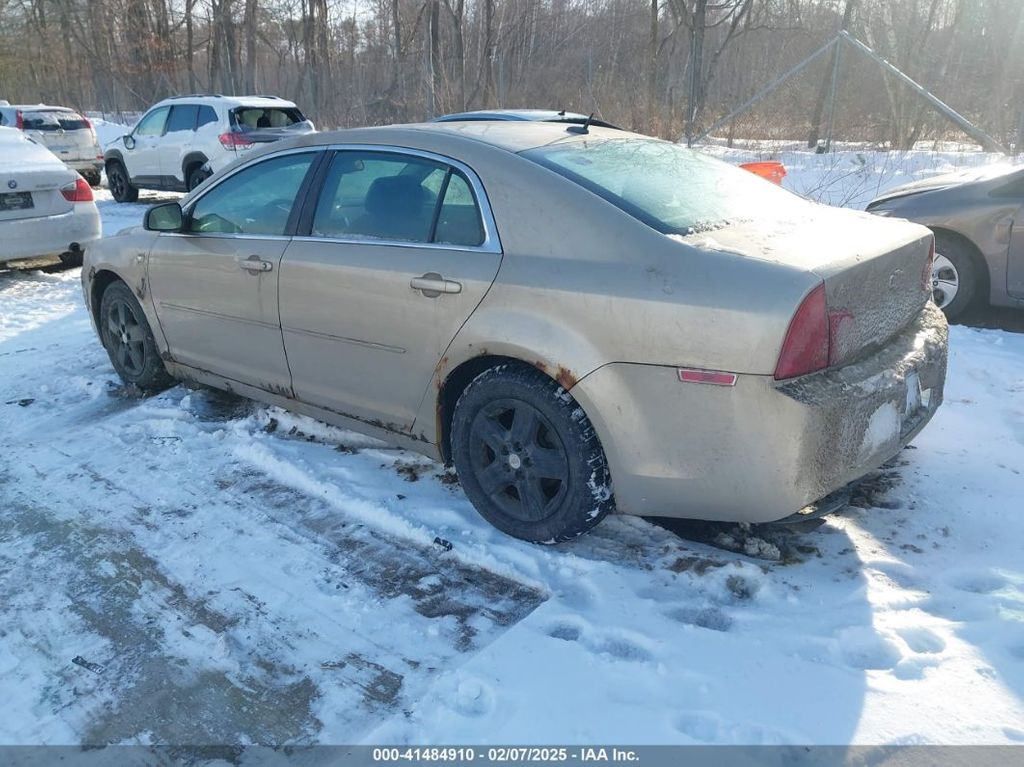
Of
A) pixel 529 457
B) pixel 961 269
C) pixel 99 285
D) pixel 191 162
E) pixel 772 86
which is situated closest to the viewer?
pixel 529 457

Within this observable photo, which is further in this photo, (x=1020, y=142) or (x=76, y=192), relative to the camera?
(x=1020, y=142)

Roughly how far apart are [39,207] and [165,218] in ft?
15.8

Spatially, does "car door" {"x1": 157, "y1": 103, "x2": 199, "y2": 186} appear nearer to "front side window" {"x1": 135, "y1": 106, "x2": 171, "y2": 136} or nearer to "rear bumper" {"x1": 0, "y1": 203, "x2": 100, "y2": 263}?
"front side window" {"x1": 135, "y1": 106, "x2": 171, "y2": 136}

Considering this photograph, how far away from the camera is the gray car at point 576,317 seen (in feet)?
8.93

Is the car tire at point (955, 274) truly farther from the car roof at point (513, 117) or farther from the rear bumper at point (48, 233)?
the rear bumper at point (48, 233)

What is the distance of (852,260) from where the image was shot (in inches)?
113

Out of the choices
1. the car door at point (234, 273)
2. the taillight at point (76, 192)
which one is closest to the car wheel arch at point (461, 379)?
the car door at point (234, 273)

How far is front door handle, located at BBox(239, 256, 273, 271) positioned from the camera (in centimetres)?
399

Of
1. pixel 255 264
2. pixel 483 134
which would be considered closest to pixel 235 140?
pixel 255 264

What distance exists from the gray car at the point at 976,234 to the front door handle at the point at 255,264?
4919 millimetres

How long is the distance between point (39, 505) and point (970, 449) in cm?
457

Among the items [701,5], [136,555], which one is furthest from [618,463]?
[701,5]

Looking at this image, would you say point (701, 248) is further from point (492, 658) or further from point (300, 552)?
point (300, 552)

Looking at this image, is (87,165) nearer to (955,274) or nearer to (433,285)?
(433,285)
